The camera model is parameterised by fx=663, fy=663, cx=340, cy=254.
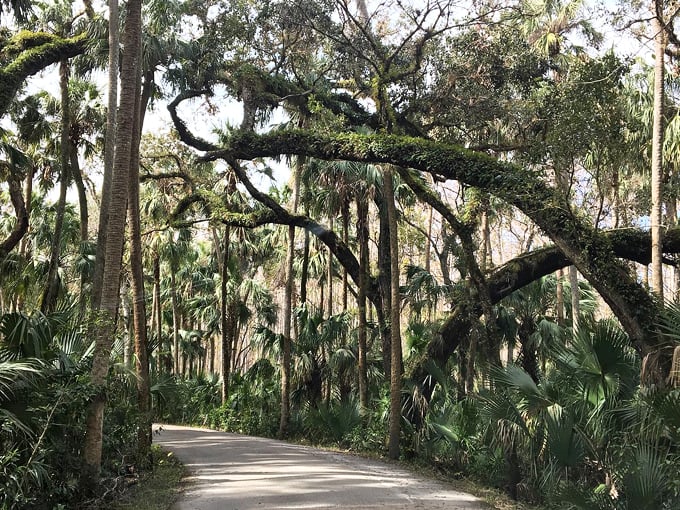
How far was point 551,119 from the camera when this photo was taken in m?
11.8

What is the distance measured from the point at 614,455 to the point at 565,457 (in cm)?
58

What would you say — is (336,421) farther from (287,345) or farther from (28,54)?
(28,54)

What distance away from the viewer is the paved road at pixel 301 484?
9359 mm

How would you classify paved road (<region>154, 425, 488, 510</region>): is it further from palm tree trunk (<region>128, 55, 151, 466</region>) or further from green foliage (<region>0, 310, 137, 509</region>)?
green foliage (<region>0, 310, 137, 509</region>)

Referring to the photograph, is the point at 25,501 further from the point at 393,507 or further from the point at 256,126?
the point at 256,126

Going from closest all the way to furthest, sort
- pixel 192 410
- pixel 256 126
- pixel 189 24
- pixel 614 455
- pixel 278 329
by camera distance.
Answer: pixel 614 455 < pixel 189 24 < pixel 256 126 < pixel 192 410 < pixel 278 329

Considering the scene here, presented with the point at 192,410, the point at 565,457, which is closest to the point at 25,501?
the point at 565,457

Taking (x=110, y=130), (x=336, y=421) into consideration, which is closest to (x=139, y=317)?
(x=110, y=130)

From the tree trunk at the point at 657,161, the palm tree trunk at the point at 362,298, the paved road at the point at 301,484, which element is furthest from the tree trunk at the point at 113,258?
the palm tree trunk at the point at 362,298

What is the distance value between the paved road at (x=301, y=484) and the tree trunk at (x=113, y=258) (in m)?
1.50

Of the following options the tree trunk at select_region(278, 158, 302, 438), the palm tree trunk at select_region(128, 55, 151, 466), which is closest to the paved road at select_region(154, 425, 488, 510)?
the palm tree trunk at select_region(128, 55, 151, 466)

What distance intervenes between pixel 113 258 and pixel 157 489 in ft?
12.5

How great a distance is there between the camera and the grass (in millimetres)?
9266

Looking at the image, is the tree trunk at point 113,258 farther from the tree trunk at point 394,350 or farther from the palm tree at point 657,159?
the palm tree at point 657,159
